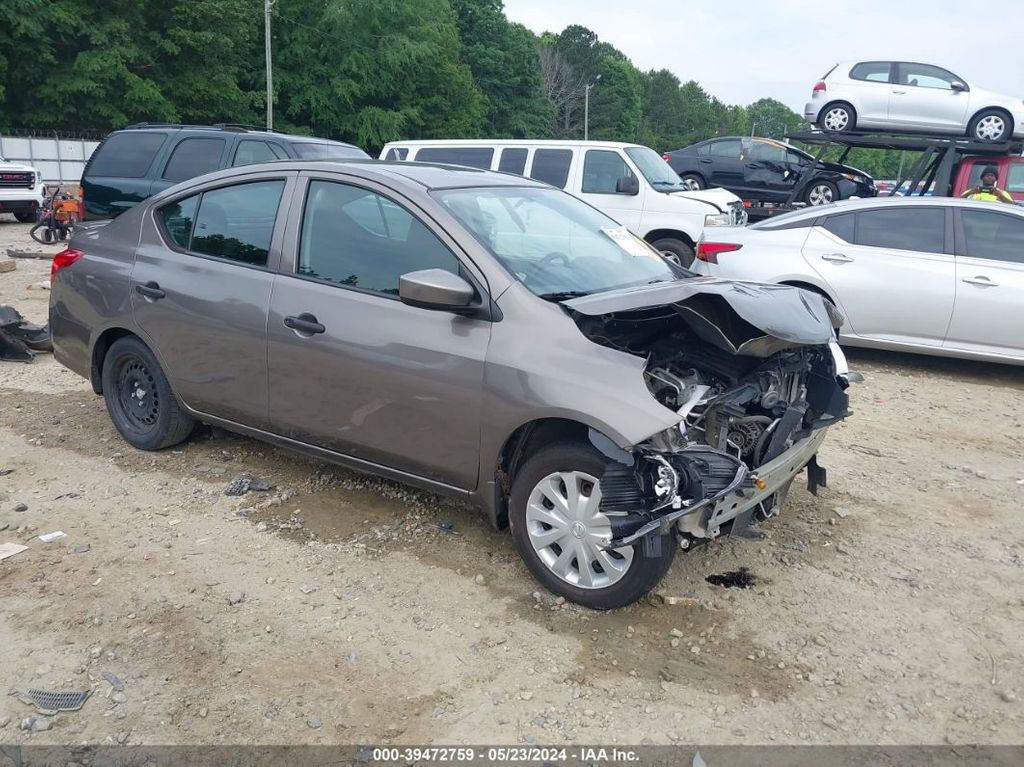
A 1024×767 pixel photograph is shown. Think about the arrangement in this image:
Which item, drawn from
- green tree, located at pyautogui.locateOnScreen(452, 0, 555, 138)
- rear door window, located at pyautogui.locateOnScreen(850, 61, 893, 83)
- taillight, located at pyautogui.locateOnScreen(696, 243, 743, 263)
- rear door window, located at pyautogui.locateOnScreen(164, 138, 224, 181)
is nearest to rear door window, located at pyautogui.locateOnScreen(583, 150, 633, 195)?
taillight, located at pyautogui.locateOnScreen(696, 243, 743, 263)

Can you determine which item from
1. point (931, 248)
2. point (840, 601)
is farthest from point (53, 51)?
point (840, 601)

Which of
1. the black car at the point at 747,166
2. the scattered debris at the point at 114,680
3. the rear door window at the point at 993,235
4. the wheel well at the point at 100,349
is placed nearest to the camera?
the scattered debris at the point at 114,680

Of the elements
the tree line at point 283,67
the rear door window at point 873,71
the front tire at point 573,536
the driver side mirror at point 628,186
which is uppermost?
the tree line at point 283,67

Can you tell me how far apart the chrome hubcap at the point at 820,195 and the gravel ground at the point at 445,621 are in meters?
11.6

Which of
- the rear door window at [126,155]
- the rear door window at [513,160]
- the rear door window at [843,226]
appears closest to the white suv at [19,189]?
the rear door window at [126,155]

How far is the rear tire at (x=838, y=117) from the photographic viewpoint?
46.6ft

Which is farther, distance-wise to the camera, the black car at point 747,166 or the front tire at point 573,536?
the black car at point 747,166

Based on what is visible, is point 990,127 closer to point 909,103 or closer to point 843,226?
point 909,103

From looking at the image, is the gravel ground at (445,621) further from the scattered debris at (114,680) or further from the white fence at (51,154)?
the white fence at (51,154)

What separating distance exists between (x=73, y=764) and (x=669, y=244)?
9640 millimetres

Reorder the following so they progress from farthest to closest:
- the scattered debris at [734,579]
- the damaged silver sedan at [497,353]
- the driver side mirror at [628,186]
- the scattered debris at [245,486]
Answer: the driver side mirror at [628,186] → the scattered debris at [245,486] → the scattered debris at [734,579] → the damaged silver sedan at [497,353]

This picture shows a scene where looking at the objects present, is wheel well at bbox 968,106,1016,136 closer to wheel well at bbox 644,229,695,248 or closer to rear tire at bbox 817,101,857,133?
rear tire at bbox 817,101,857,133

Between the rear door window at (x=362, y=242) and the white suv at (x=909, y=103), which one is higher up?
the white suv at (x=909, y=103)

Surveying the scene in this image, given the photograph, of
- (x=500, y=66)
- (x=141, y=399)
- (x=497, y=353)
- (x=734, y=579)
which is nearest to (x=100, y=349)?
(x=141, y=399)
